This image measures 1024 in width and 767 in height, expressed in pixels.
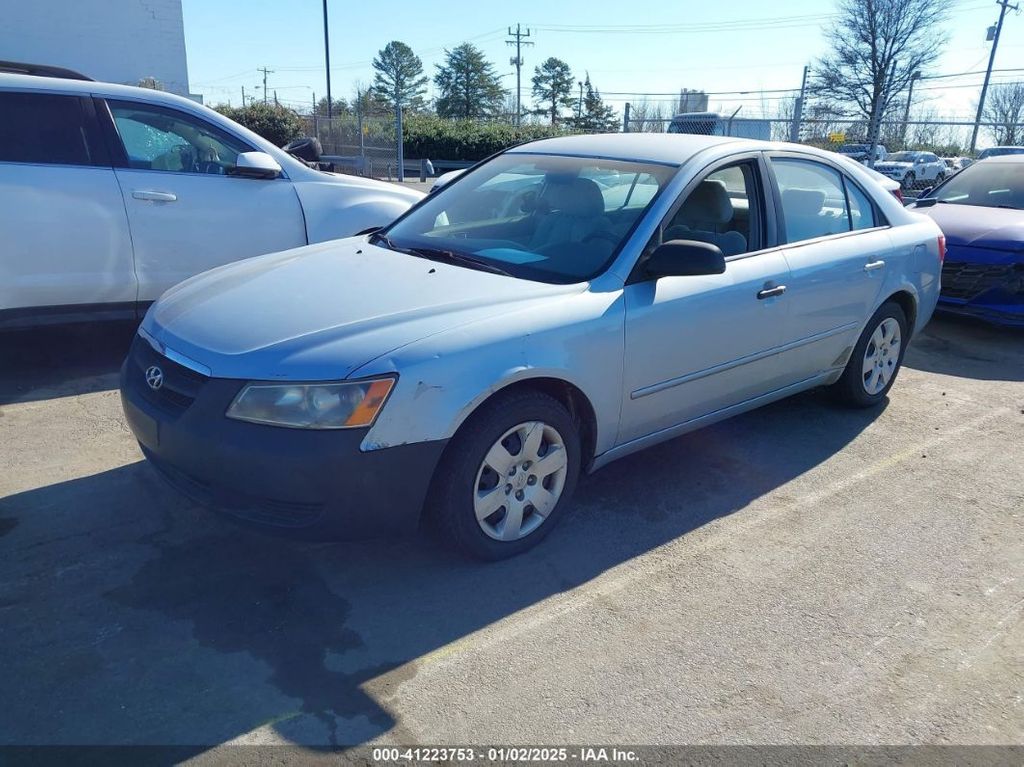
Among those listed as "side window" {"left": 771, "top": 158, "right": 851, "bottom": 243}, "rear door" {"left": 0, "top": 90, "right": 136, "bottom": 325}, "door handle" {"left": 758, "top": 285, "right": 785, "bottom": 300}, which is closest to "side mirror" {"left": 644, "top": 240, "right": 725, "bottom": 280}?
"door handle" {"left": 758, "top": 285, "right": 785, "bottom": 300}

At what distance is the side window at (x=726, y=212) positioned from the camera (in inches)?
155

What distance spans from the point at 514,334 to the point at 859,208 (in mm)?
2880

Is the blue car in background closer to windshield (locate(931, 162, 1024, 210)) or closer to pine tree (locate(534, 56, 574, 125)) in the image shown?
windshield (locate(931, 162, 1024, 210))

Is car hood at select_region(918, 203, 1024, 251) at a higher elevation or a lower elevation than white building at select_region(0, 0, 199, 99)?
lower

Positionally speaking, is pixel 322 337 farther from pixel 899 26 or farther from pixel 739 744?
pixel 899 26

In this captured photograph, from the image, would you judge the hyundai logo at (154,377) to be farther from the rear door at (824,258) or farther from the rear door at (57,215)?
the rear door at (824,258)

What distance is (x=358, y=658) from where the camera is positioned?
8.77 ft

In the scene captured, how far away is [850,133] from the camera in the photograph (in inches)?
972

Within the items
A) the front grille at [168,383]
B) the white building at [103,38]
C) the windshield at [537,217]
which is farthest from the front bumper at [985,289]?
the white building at [103,38]

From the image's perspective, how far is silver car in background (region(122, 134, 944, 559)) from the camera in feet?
9.07

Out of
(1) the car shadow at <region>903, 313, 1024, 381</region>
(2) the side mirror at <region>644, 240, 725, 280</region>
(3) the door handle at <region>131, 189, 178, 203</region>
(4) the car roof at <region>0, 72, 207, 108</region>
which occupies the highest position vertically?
(4) the car roof at <region>0, 72, 207, 108</region>

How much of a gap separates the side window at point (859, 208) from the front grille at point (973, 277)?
2.81 m

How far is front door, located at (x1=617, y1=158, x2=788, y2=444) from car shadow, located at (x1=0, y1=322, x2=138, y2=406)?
3387mm

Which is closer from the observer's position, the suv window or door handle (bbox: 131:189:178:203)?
the suv window
